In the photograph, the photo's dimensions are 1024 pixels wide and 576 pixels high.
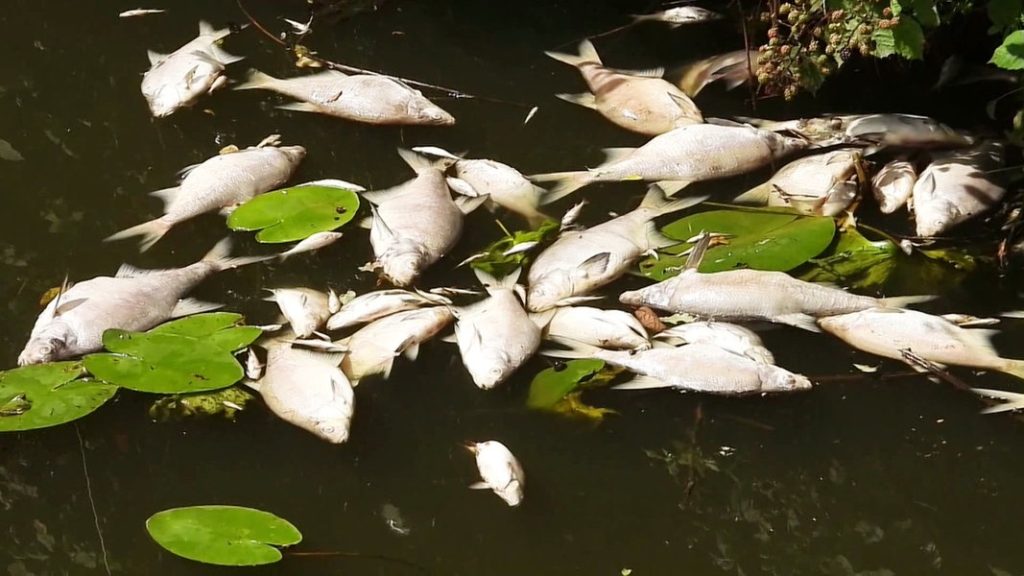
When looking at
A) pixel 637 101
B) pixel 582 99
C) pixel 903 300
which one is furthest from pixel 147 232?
pixel 903 300

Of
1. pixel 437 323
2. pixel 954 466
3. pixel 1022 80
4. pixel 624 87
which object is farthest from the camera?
pixel 624 87

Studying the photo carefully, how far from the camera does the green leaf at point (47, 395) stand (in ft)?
6.52

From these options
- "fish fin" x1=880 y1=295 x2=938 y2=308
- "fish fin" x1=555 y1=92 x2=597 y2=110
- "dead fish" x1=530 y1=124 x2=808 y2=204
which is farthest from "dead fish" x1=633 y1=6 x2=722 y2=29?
"fish fin" x1=880 y1=295 x2=938 y2=308

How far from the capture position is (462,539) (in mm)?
1871

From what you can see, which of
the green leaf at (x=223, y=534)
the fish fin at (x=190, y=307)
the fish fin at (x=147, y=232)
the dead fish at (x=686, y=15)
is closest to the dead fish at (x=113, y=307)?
the fish fin at (x=190, y=307)

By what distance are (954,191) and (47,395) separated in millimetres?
2142

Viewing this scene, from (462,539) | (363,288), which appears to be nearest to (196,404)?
(363,288)

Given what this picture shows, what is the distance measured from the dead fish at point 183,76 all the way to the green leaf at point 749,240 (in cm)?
135

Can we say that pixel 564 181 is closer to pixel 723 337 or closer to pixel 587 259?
pixel 587 259

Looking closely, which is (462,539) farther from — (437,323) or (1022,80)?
(1022,80)

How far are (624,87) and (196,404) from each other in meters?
1.48

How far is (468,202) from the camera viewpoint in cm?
253

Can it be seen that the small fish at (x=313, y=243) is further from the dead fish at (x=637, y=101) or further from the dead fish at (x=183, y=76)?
the dead fish at (x=637, y=101)

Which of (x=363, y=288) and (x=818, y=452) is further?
(x=363, y=288)
